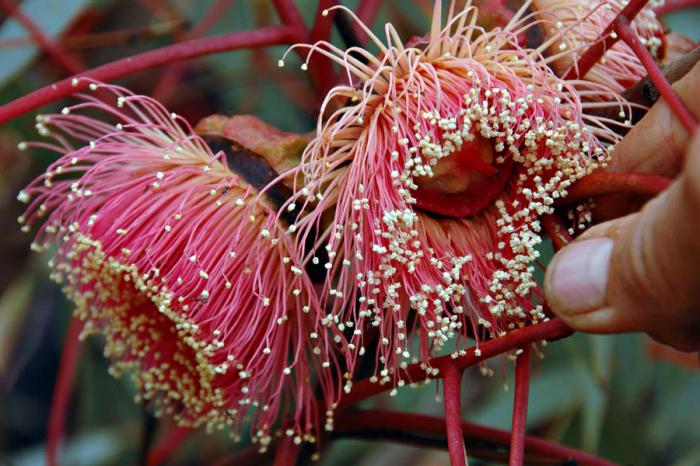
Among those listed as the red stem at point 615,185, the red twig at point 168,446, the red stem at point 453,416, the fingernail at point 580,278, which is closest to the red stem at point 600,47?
the red stem at point 615,185

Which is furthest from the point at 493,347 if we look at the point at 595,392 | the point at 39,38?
the point at 39,38

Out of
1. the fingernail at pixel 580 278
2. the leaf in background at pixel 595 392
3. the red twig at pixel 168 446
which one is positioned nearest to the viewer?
the fingernail at pixel 580 278

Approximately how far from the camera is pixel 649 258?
0.58 meters

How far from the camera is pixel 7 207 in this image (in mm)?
1656

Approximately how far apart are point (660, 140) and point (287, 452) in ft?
1.82

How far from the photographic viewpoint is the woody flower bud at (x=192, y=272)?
34.4 inches

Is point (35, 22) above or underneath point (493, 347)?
above

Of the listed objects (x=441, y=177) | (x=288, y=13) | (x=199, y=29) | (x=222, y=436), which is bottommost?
(x=222, y=436)

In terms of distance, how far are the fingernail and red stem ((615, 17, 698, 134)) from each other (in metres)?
0.16

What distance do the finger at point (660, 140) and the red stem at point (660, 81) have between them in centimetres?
1

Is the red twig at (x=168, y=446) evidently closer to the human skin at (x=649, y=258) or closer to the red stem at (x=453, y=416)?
the red stem at (x=453, y=416)

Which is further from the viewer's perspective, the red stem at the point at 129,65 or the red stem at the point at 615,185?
the red stem at the point at 129,65

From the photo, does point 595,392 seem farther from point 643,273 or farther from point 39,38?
point 39,38

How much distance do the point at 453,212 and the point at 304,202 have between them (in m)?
0.16
